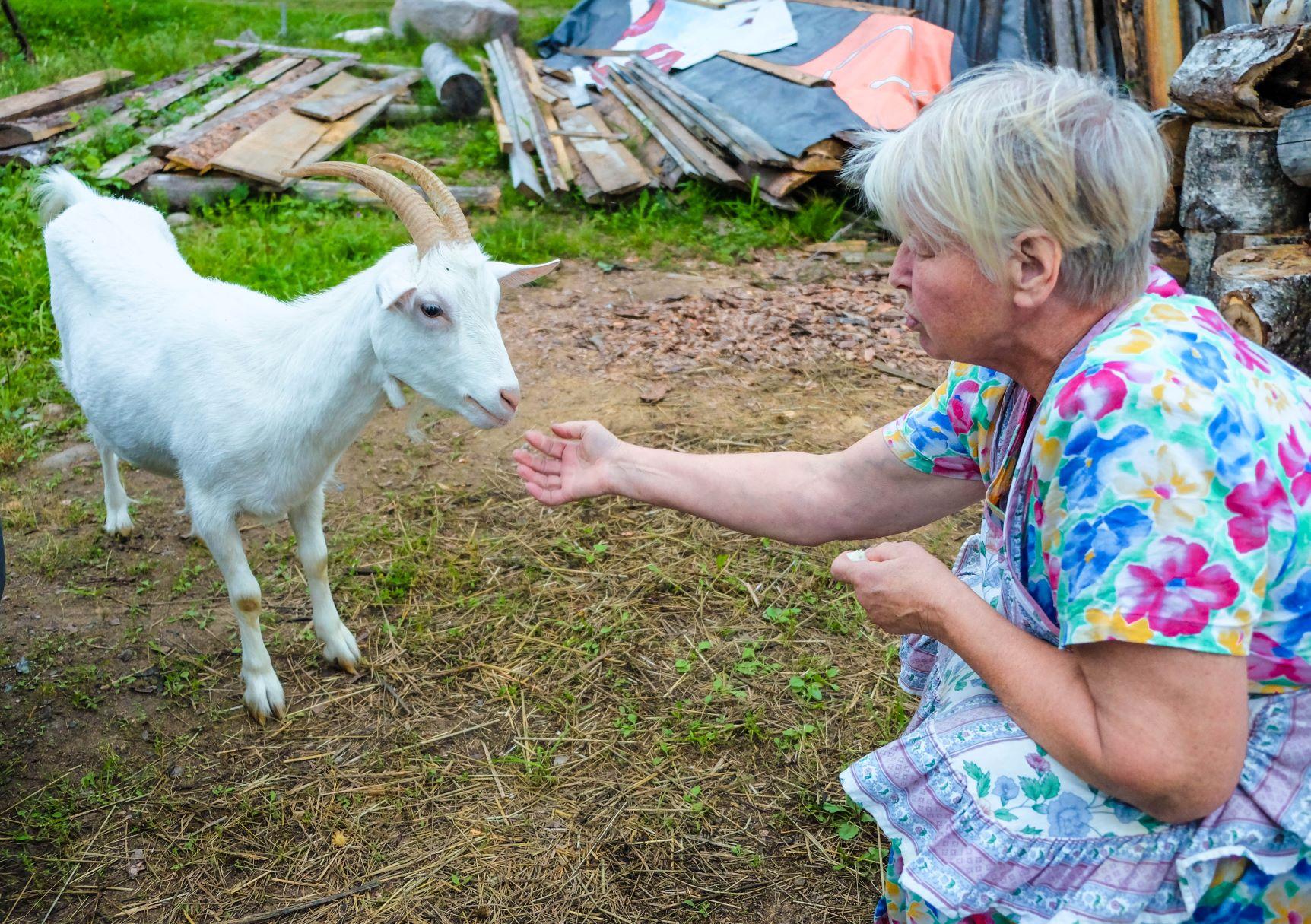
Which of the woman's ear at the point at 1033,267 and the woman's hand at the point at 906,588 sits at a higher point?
the woman's ear at the point at 1033,267

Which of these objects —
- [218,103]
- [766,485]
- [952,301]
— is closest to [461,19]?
[218,103]

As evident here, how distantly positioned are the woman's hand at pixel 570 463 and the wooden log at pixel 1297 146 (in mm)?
3230

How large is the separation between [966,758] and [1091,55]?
694 centimetres

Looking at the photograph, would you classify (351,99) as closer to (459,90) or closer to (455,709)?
(459,90)

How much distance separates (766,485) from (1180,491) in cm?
102

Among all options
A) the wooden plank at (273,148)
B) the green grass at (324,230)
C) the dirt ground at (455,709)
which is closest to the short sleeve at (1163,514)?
the dirt ground at (455,709)

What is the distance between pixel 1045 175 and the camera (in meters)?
1.53

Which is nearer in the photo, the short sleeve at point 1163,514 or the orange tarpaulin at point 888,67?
the short sleeve at point 1163,514

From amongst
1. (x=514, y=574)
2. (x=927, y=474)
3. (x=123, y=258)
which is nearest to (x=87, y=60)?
(x=123, y=258)

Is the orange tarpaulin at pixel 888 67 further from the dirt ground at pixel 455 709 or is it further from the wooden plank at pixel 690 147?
the dirt ground at pixel 455 709

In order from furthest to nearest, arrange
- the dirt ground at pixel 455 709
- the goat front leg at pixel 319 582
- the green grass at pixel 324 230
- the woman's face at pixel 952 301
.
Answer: the green grass at pixel 324 230, the goat front leg at pixel 319 582, the dirt ground at pixel 455 709, the woman's face at pixel 952 301

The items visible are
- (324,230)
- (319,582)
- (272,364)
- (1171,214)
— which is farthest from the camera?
(324,230)

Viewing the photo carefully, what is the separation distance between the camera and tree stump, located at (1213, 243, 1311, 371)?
12.5 feet

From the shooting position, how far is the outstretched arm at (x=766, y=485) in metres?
2.22
